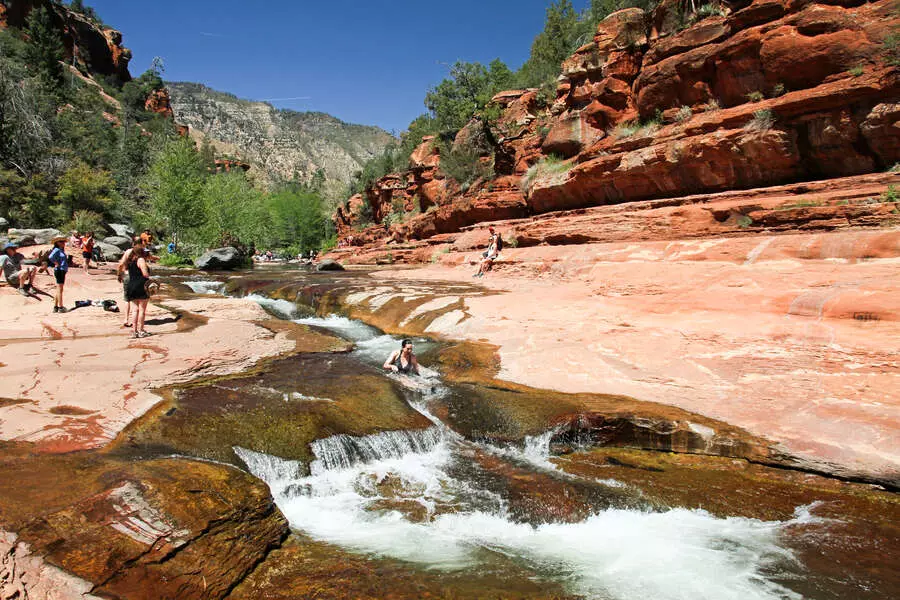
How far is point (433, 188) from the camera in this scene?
33.8m

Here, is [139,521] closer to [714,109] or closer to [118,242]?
[714,109]

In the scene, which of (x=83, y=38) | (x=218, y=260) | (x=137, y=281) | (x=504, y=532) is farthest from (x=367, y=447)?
(x=83, y=38)

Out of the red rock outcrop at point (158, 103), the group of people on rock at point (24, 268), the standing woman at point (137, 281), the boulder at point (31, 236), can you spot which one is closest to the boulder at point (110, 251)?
the boulder at point (31, 236)

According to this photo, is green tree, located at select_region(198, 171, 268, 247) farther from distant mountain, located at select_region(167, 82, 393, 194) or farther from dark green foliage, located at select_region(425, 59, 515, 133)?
distant mountain, located at select_region(167, 82, 393, 194)

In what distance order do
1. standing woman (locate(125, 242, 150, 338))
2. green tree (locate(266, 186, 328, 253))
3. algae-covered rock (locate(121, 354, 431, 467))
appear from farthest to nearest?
green tree (locate(266, 186, 328, 253)), standing woman (locate(125, 242, 150, 338)), algae-covered rock (locate(121, 354, 431, 467))

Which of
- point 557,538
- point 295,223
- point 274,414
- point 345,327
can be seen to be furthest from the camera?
point 295,223

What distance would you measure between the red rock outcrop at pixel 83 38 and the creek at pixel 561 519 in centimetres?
8463

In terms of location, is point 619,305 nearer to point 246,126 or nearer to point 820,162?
point 820,162

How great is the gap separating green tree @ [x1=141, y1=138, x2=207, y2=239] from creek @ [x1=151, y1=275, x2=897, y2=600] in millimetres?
28723

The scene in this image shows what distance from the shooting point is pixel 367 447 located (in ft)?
17.2

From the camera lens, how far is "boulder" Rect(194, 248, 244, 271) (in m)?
26.3

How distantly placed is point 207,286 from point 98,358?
12.9m

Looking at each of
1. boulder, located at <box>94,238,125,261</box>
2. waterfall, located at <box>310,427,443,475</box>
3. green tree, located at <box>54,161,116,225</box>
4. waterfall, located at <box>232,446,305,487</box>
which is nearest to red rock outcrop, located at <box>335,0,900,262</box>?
waterfall, located at <box>310,427,443,475</box>

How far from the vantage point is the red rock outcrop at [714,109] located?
1145cm
